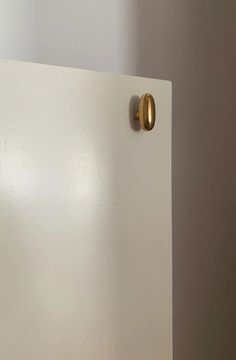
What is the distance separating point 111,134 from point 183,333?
0.64 meters

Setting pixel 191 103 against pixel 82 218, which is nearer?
pixel 82 218

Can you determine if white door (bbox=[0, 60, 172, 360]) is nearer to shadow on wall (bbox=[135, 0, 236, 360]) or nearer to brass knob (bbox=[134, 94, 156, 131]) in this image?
brass knob (bbox=[134, 94, 156, 131])

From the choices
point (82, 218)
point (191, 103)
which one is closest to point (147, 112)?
point (82, 218)

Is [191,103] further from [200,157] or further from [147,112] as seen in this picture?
[147,112]

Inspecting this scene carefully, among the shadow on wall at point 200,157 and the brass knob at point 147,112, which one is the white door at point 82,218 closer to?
the brass knob at point 147,112

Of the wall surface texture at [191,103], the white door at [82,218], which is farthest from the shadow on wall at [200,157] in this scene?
the white door at [82,218]

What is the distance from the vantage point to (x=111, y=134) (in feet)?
2.16

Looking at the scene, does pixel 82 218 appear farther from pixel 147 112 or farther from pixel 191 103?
pixel 191 103

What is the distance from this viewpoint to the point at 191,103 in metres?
1.01

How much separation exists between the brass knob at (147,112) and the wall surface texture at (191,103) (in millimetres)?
324

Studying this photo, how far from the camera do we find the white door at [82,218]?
578 millimetres

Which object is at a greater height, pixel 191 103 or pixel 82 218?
pixel 191 103

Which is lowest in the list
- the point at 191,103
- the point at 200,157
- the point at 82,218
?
the point at 82,218

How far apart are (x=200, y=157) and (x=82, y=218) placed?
1.58 ft
